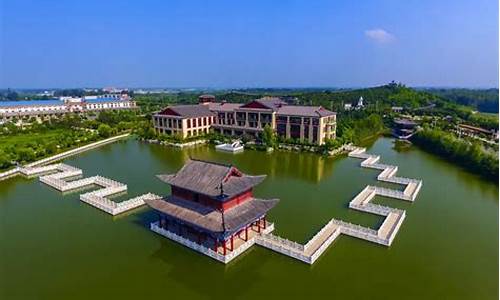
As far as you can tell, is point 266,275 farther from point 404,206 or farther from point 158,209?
point 404,206

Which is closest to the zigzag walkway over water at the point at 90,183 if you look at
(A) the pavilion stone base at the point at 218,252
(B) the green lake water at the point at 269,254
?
(B) the green lake water at the point at 269,254

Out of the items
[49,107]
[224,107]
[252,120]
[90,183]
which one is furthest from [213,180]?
[49,107]

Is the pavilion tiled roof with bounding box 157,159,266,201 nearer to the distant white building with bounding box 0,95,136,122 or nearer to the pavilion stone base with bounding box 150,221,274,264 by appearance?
the pavilion stone base with bounding box 150,221,274,264

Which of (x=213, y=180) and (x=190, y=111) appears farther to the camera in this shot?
(x=190, y=111)

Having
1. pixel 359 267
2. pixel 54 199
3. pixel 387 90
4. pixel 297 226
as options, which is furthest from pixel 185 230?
pixel 387 90

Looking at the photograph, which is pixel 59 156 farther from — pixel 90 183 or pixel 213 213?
pixel 213 213

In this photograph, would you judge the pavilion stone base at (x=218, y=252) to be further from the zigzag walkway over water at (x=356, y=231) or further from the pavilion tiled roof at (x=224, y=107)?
the pavilion tiled roof at (x=224, y=107)

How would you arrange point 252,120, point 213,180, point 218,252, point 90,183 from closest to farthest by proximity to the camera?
point 218,252 < point 213,180 < point 90,183 < point 252,120

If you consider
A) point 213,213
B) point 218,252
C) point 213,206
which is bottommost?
point 218,252
